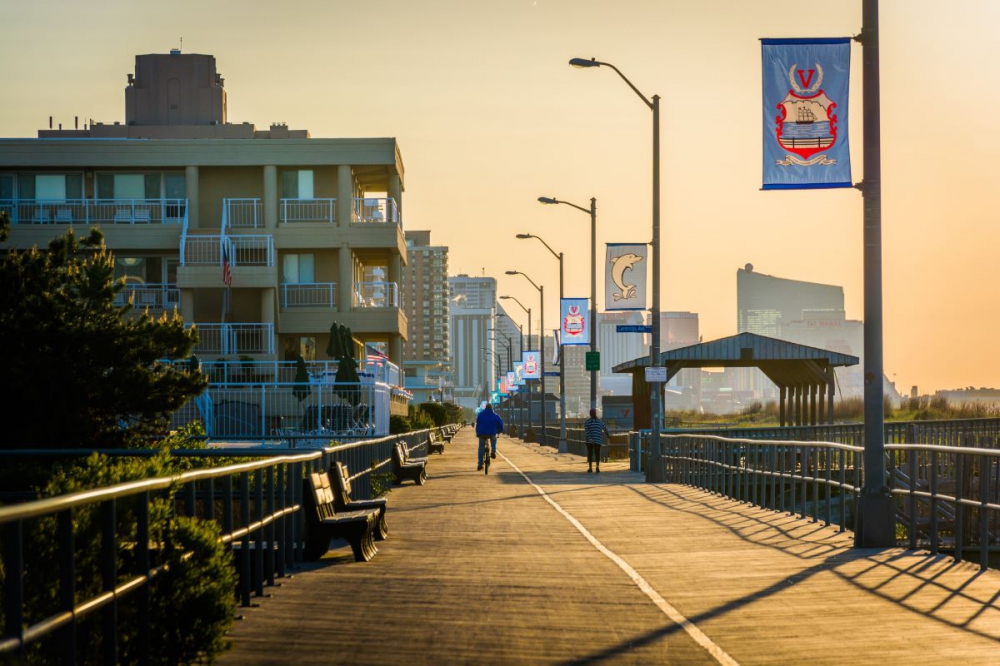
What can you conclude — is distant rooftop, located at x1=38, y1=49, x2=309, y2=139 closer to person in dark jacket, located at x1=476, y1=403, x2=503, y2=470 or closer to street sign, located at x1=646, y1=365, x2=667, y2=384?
person in dark jacket, located at x1=476, y1=403, x2=503, y2=470

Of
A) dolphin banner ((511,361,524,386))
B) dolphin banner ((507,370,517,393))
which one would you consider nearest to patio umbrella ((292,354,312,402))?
dolphin banner ((511,361,524,386))

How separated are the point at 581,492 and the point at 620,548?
44.3ft

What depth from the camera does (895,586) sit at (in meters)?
13.1

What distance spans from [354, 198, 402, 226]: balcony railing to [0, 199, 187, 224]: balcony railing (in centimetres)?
811

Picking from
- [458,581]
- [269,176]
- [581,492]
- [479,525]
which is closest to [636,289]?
[581,492]

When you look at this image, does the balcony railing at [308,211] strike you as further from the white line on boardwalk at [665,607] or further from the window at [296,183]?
the white line on boardwalk at [665,607]

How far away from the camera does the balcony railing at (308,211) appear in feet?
205

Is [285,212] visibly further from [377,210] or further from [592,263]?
[592,263]

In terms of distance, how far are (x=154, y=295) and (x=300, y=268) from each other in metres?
6.59

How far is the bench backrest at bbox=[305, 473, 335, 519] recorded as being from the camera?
14734 mm

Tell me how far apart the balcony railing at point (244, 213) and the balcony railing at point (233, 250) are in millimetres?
1037

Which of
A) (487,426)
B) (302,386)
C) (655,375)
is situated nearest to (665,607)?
(655,375)

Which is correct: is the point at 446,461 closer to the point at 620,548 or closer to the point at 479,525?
the point at 479,525

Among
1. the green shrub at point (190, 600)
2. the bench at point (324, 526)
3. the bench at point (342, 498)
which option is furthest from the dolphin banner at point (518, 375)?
the green shrub at point (190, 600)
